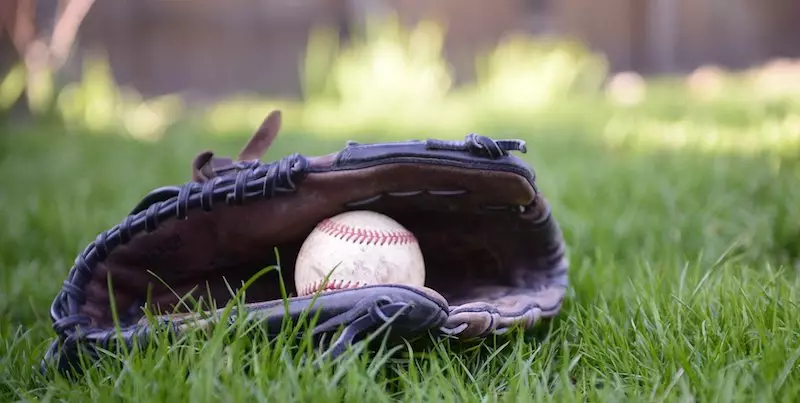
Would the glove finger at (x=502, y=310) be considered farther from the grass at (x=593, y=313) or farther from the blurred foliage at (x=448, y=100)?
the blurred foliage at (x=448, y=100)

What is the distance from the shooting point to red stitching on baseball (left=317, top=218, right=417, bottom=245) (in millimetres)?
1672

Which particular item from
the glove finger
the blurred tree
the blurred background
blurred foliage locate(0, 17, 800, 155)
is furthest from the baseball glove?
the blurred tree

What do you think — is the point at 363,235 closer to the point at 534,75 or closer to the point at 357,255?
the point at 357,255

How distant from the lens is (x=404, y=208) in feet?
5.98

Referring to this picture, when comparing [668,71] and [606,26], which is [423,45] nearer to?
[606,26]

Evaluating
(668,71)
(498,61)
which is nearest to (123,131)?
(498,61)

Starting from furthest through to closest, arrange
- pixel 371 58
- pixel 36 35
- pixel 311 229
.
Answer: pixel 371 58
pixel 36 35
pixel 311 229

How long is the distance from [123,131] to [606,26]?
737 cm

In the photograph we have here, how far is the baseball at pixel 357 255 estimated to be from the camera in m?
1.63

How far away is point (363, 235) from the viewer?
1.68 m

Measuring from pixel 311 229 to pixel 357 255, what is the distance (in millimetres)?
218

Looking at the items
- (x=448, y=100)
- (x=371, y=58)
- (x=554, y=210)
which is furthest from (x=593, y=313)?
(x=448, y=100)

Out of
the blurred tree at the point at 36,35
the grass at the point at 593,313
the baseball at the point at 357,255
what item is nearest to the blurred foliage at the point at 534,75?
the grass at the point at 593,313

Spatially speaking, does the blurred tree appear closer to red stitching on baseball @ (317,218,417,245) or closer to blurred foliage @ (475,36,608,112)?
blurred foliage @ (475,36,608,112)
